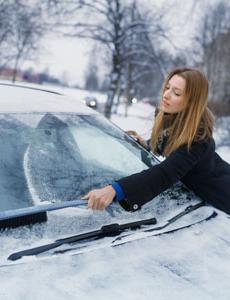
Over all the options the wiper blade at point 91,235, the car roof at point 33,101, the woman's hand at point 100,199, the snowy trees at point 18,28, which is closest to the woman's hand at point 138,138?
the car roof at point 33,101

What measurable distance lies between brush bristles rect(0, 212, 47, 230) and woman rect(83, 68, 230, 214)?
1.13ft

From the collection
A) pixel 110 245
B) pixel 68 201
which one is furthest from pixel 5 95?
pixel 110 245

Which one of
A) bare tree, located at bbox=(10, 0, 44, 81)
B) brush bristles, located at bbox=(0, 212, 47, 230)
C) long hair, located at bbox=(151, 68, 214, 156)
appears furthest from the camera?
bare tree, located at bbox=(10, 0, 44, 81)

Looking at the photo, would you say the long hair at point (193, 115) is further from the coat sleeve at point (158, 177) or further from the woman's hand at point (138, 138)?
the woman's hand at point (138, 138)

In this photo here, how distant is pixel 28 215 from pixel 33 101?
97 centimetres

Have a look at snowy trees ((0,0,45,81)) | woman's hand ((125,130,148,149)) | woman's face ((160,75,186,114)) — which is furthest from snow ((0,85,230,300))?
snowy trees ((0,0,45,81))

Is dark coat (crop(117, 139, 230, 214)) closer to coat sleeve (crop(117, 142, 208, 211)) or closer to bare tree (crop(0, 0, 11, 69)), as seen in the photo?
coat sleeve (crop(117, 142, 208, 211))

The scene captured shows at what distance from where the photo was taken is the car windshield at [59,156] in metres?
2.12

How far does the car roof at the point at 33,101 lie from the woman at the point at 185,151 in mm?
573

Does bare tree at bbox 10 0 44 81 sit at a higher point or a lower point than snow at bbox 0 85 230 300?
higher

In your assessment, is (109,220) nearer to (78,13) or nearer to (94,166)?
(94,166)

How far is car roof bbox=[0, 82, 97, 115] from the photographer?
2.50m

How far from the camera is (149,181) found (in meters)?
2.06

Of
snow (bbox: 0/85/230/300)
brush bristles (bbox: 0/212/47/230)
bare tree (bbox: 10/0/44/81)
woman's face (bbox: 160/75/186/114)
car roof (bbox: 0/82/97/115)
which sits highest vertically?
bare tree (bbox: 10/0/44/81)
